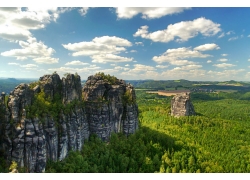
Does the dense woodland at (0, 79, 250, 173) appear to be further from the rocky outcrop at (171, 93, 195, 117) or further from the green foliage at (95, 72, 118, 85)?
the rocky outcrop at (171, 93, 195, 117)

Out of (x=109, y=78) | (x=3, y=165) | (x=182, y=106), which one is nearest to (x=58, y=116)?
(x=3, y=165)

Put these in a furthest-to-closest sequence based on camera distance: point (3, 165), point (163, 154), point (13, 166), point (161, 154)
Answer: point (163, 154) → point (161, 154) → point (3, 165) → point (13, 166)

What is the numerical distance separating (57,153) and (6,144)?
19.6ft

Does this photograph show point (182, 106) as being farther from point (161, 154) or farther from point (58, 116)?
point (58, 116)

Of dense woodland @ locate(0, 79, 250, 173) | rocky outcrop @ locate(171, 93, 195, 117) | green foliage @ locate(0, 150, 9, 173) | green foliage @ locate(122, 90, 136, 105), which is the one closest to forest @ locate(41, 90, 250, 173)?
dense woodland @ locate(0, 79, 250, 173)

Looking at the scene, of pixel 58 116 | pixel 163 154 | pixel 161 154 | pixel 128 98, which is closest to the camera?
pixel 58 116

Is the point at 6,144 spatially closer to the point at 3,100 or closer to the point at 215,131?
the point at 3,100

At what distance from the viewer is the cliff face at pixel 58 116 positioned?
76.4 ft

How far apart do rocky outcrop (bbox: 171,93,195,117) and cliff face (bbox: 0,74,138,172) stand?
2788 cm

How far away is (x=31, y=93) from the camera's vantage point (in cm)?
2516

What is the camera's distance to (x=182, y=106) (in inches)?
2494

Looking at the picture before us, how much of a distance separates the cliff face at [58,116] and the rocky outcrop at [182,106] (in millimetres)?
27884

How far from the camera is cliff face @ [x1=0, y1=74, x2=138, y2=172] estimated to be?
2328cm

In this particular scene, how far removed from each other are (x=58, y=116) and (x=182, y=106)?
43.1m
